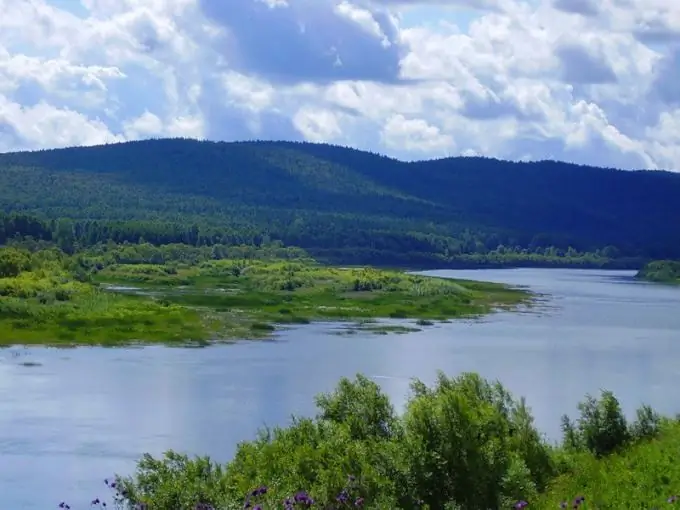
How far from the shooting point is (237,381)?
169 ft

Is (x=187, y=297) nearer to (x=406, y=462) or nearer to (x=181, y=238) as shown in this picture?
(x=406, y=462)

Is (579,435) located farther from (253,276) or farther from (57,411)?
(253,276)

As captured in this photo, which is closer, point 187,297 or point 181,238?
point 187,297

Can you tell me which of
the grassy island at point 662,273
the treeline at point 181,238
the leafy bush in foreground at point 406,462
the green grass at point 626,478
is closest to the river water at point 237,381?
the leafy bush in foreground at point 406,462

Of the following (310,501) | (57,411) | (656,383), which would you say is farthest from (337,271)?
(310,501)

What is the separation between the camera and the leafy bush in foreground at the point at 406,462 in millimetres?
20062

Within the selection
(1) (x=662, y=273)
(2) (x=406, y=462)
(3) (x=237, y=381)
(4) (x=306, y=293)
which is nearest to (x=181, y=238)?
(1) (x=662, y=273)

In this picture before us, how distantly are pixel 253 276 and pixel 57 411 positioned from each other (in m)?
73.0

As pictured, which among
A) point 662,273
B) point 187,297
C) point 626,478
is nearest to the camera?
point 626,478

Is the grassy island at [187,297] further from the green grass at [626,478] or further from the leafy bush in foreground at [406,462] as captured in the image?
the green grass at [626,478]

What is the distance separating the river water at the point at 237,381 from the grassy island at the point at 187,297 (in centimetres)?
460

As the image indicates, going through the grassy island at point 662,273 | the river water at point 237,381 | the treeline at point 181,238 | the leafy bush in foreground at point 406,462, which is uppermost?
the treeline at point 181,238

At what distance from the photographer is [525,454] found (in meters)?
23.6

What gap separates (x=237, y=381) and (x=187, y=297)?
39.8 meters
